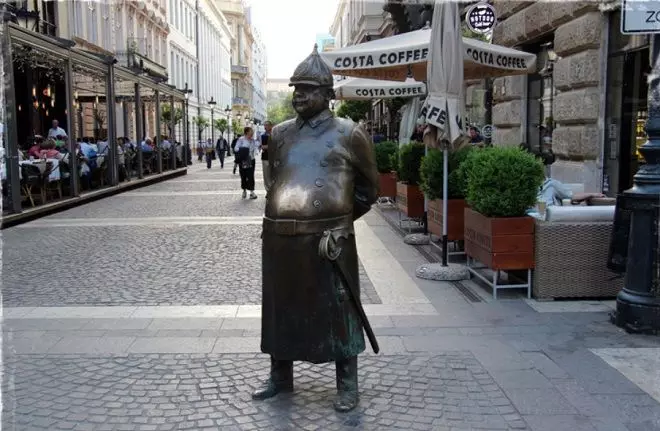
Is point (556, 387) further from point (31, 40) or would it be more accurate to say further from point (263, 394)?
point (31, 40)

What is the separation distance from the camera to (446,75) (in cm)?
711

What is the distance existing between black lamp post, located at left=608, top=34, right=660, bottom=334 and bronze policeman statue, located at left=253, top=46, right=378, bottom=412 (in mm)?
2669

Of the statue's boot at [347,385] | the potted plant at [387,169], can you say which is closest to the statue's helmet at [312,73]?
the statue's boot at [347,385]

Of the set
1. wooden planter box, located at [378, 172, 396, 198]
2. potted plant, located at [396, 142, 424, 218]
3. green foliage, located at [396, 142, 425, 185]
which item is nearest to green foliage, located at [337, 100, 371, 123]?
wooden planter box, located at [378, 172, 396, 198]

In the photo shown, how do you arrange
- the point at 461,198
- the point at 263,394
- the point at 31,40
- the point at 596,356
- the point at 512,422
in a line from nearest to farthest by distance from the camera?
the point at 512,422
the point at 263,394
the point at 596,356
the point at 461,198
the point at 31,40

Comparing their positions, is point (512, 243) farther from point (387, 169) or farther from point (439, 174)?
point (387, 169)

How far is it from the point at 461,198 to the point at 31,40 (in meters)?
9.17

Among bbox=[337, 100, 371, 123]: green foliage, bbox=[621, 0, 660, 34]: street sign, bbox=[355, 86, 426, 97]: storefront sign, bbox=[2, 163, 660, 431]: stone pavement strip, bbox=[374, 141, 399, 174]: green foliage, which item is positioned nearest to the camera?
bbox=[2, 163, 660, 431]: stone pavement strip

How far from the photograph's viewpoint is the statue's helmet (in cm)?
359

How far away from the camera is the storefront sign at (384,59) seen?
303 inches

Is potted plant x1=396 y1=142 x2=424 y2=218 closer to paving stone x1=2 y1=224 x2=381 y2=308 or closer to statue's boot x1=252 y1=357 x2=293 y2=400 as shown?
paving stone x1=2 y1=224 x2=381 y2=308

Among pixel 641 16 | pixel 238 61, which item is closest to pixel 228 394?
pixel 641 16

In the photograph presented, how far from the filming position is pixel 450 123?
7.03 m

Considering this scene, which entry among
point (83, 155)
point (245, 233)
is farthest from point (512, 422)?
point (83, 155)
